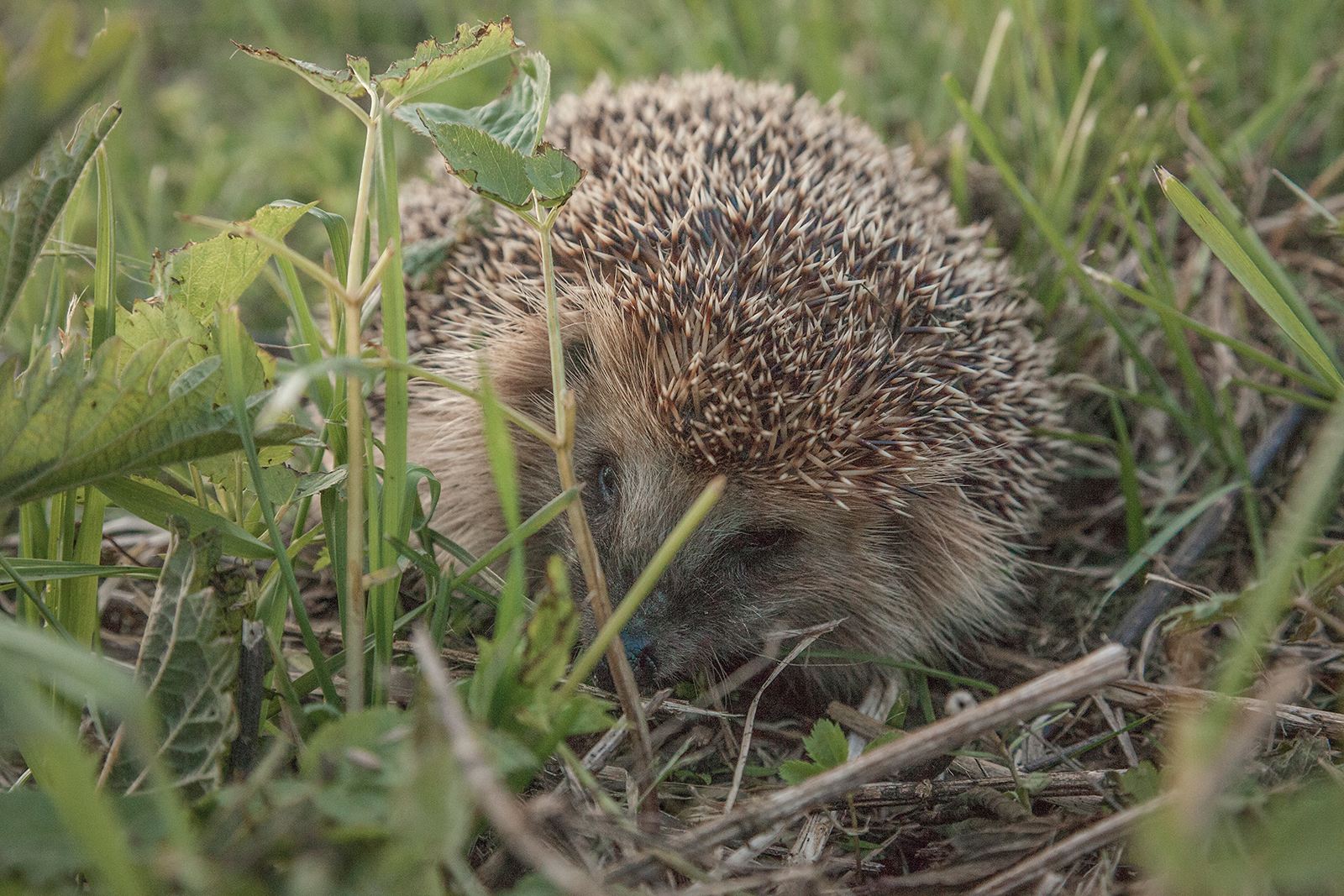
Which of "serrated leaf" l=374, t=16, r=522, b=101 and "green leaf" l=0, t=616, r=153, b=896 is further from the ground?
"serrated leaf" l=374, t=16, r=522, b=101

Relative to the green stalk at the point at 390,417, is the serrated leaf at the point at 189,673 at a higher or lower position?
lower

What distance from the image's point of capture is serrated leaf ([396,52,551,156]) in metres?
1.84

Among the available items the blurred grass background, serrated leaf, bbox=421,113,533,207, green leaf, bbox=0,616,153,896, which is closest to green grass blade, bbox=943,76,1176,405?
the blurred grass background

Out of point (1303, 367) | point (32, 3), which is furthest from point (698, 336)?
point (32, 3)

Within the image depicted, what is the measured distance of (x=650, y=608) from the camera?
229cm

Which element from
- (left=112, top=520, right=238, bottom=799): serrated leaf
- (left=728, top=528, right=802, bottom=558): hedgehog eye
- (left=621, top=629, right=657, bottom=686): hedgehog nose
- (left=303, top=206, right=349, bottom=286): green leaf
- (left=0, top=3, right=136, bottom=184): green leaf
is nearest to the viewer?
(left=0, top=3, right=136, bottom=184): green leaf

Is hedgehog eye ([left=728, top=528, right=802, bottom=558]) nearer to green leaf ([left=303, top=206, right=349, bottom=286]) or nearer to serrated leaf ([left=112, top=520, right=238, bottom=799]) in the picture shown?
green leaf ([left=303, top=206, right=349, bottom=286])

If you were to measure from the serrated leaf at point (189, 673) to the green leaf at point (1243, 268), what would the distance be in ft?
6.20

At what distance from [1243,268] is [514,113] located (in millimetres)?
1517

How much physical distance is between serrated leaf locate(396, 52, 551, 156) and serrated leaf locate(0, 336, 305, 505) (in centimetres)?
58

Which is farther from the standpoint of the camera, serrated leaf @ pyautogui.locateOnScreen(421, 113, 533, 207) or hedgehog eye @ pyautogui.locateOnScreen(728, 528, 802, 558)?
hedgehog eye @ pyautogui.locateOnScreen(728, 528, 802, 558)

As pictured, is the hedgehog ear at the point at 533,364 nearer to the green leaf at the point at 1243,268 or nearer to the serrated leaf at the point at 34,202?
the serrated leaf at the point at 34,202

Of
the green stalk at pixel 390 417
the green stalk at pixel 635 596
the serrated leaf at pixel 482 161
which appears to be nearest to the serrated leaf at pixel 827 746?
the green stalk at pixel 635 596

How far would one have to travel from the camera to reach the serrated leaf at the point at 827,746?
1869 millimetres
